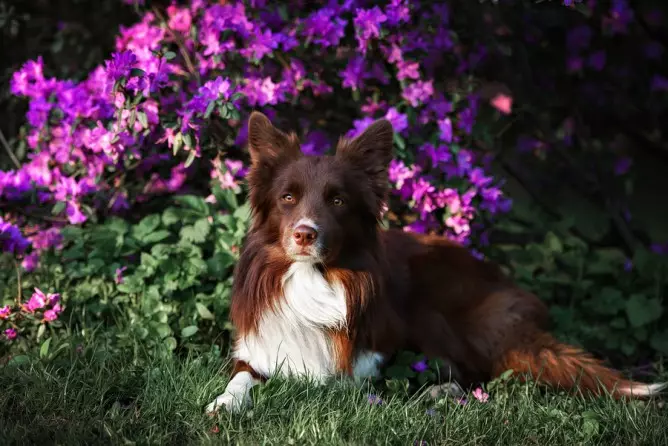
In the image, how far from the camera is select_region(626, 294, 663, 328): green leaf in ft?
16.8

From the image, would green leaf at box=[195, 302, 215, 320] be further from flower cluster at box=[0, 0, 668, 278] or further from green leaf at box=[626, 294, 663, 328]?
green leaf at box=[626, 294, 663, 328]

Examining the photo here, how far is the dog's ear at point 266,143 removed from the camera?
13.3ft

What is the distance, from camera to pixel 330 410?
3578mm

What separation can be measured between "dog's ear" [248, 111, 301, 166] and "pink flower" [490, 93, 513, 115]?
229cm

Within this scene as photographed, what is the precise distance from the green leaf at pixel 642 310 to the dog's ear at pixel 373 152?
80.1 inches

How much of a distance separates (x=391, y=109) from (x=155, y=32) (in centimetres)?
158

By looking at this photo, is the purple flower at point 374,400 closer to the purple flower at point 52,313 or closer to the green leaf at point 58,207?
the purple flower at point 52,313

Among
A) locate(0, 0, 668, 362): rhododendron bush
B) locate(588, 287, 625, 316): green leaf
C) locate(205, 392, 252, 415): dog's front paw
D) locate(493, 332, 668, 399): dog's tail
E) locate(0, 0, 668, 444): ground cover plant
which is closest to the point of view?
locate(205, 392, 252, 415): dog's front paw

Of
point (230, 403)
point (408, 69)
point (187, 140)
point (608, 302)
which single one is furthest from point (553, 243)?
point (230, 403)

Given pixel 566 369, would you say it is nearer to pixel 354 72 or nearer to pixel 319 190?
pixel 319 190

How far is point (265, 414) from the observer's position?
141 inches

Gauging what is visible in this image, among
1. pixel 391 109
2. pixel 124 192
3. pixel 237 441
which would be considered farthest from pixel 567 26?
pixel 237 441

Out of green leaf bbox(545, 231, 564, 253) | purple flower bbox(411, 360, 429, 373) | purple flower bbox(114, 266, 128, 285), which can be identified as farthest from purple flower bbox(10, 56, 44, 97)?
green leaf bbox(545, 231, 564, 253)

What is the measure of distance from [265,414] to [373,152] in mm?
1397
